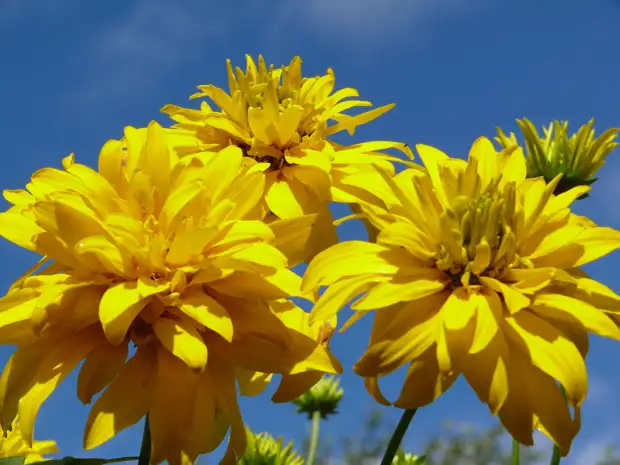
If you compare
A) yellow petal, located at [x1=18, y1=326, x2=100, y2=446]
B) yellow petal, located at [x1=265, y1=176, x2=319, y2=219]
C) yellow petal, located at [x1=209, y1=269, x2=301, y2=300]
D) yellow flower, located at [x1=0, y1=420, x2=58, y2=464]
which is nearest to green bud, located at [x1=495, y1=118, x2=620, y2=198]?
yellow petal, located at [x1=265, y1=176, x2=319, y2=219]

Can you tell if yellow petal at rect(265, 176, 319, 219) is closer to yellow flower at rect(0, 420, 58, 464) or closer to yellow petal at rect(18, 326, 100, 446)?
yellow petal at rect(18, 326, 100, 446)

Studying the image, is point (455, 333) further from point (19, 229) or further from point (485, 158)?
point (19, 229)

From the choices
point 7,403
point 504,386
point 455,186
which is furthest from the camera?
point 455,186

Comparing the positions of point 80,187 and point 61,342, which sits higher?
point 80,187

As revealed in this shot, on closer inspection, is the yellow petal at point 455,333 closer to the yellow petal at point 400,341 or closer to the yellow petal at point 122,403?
the yellow petal at point 400,341

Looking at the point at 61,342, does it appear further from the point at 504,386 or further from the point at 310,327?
the point at 504,386

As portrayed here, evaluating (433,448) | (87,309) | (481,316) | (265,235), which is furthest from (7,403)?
(433,448)

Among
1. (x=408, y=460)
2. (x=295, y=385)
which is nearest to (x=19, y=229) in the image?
(x=295, y=385)
